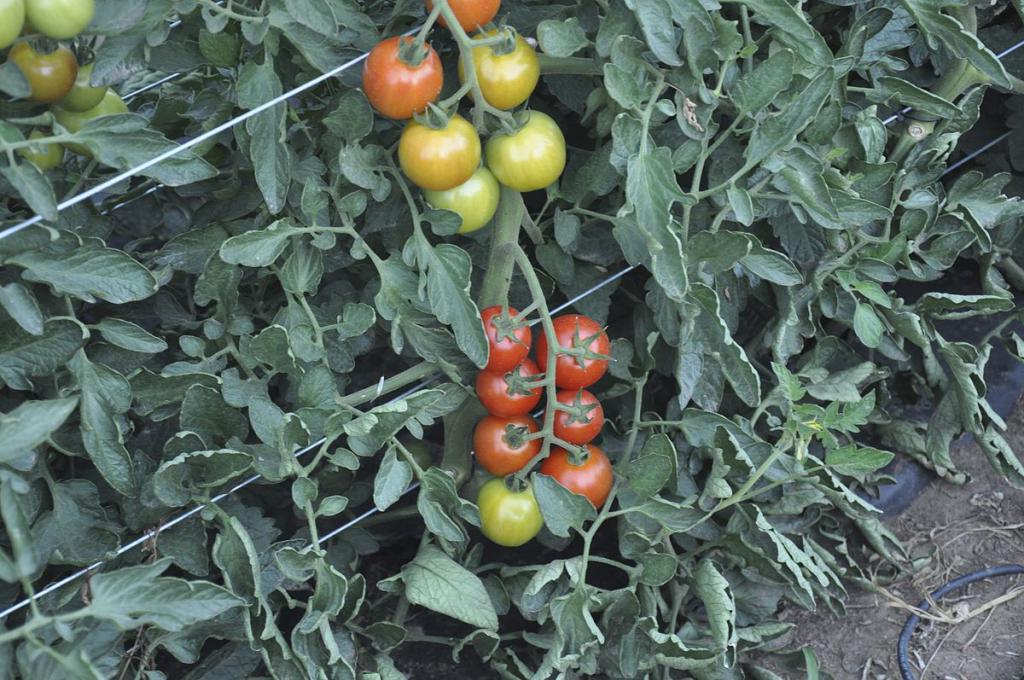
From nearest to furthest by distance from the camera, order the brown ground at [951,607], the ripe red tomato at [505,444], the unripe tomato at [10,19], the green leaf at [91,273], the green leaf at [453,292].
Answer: the unripe tomato at [10,19], the green leaf at [91,273], the green leaf at [453,292], the ripe red tomato at [505,444], the brown ground at [951,607]

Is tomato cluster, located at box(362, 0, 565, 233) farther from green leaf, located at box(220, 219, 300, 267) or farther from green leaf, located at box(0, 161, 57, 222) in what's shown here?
green leaf, located at box(0, 161, 57, 222)

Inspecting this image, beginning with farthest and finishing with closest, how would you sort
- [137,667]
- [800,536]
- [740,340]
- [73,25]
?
1. [740,340]
2. [800,536]
3. [137,667]
4. [73,25]

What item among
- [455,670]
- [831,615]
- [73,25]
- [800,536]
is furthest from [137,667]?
[831,615]

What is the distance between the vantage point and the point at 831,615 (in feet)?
5.31

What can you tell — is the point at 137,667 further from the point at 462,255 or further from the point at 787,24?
the point at 787,24

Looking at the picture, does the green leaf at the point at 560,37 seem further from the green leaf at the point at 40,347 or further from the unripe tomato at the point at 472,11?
the green leaf at the point at 40,347

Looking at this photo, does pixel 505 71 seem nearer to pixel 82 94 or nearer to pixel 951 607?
pixel 82 94

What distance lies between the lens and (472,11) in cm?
112

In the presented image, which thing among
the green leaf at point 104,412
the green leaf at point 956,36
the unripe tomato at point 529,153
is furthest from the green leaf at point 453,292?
the green leaf at point 956,36

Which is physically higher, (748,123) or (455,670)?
(748,123)

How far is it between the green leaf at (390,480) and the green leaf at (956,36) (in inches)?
30.2

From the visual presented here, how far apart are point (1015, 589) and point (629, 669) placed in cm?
69

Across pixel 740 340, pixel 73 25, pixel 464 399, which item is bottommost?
pixel 740 340

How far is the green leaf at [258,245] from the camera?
1.14m
